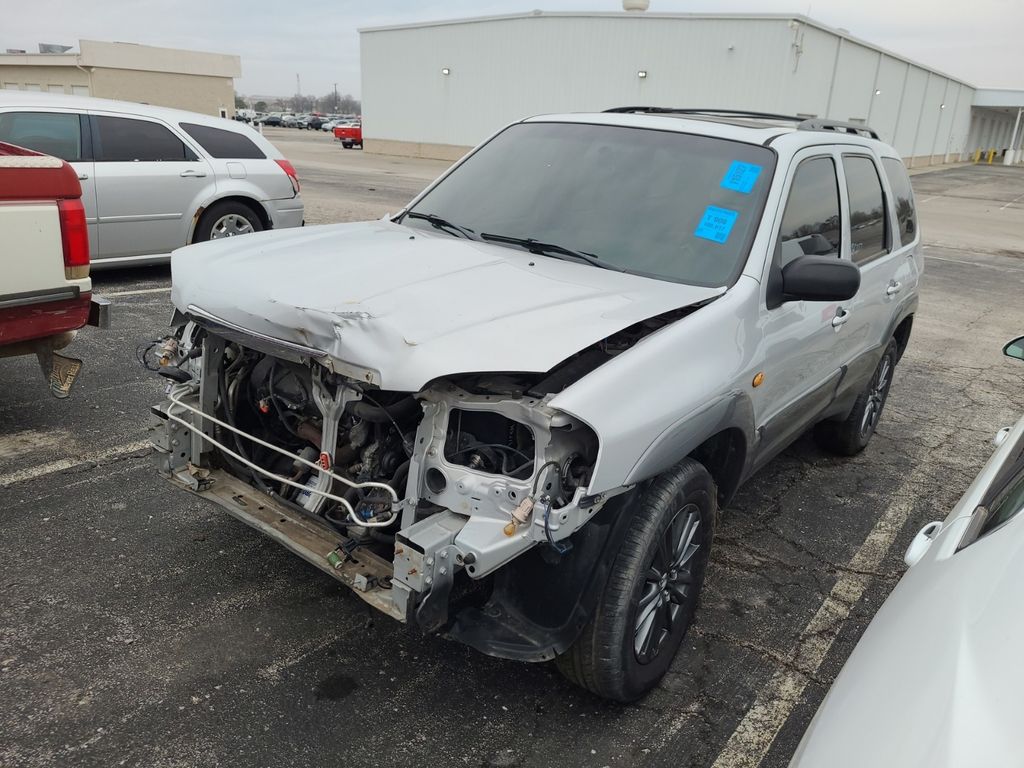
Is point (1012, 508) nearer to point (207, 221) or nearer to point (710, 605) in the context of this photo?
point (710, 605)

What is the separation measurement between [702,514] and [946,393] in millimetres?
4989

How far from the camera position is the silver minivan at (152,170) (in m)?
7.78

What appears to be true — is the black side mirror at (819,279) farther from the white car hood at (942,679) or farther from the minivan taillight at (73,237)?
the minivan taillight at (73,237)

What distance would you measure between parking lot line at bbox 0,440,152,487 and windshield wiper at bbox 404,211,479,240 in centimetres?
174

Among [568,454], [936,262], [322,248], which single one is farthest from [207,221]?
[936,262]

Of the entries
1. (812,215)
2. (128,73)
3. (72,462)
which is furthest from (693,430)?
(128,73)

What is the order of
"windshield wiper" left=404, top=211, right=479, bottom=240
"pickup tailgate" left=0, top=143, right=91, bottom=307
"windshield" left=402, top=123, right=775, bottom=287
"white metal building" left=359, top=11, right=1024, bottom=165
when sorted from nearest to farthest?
"windshield" left=402, top=123, right=775, bottom=287, "windshield wiper" left=404, top=211, right=479, bottom=240, "pickup tailgate" left=0, top=143, right=91, bottom=307, "white metal building" left=359, top=11, right=1024, bottom=165

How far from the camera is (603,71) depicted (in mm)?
32781

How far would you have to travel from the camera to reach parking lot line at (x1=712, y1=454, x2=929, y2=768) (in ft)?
9.10

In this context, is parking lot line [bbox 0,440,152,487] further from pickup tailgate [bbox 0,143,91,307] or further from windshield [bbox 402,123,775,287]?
windshield [bbox 402,123,775,287]

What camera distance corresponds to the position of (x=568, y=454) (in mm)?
2432

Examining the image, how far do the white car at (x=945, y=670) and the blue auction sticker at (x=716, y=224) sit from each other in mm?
1658

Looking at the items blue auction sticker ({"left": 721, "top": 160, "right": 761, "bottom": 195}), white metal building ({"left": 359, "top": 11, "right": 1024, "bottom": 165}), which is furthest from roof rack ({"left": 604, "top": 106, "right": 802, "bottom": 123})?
white metal building ({"left": 359, "top": 11, "right": 1024, "bottom": 165})

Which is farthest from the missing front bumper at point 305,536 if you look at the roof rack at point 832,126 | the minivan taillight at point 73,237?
the roof rack at point 832,126
